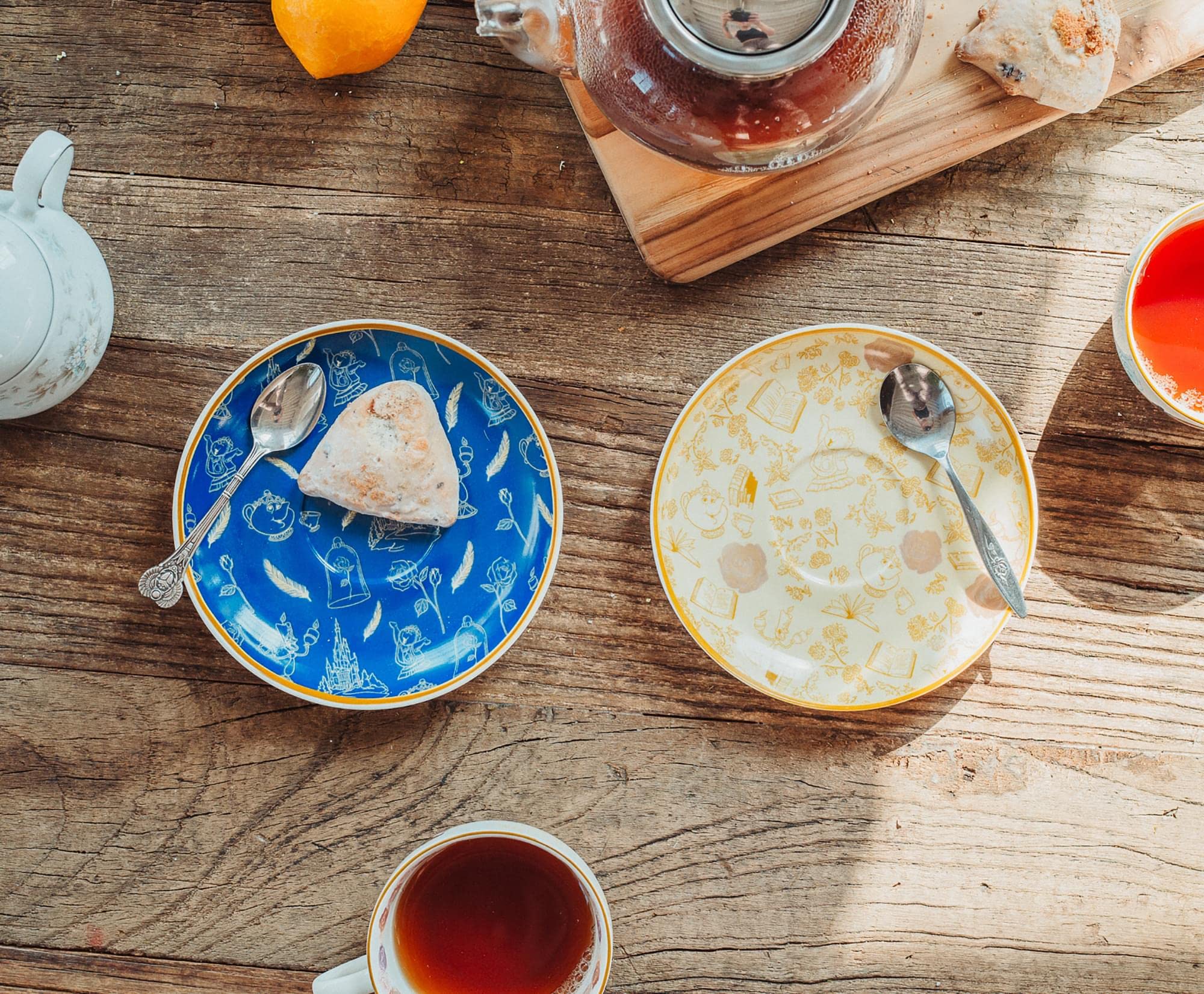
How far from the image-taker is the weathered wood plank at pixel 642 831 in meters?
1.01

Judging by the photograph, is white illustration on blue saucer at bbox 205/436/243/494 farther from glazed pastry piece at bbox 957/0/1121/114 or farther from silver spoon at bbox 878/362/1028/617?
glazed pastry piece at bbox 957/0/1121/114

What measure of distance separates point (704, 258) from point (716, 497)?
260mm

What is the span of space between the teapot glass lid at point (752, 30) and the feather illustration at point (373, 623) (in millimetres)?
620

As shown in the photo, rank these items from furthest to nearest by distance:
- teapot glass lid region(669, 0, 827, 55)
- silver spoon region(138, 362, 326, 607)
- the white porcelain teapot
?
silver spoon region(138, 362, 326, 607) → the white porcelain teapot → teapot glass lid region(669, 0, 827, 55)

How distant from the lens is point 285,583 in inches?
37.7

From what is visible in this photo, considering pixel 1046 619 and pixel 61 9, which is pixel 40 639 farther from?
pixel 1046 619

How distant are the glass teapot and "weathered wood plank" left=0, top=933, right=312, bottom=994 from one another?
99cm

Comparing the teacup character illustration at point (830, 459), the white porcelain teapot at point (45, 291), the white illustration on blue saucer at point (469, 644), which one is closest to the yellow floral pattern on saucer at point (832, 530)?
the teacup character illustration at point (830, 459)

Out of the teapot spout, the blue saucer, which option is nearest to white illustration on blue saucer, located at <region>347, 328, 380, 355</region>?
the blue saucer

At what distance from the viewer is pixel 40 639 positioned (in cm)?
101

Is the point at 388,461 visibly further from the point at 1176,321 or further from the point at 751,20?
the point at 1176,321

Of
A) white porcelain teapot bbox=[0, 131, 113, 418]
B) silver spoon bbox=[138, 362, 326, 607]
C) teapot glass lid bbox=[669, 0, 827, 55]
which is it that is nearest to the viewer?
teapot glass lid bbox=[669, 0, 827, 55]

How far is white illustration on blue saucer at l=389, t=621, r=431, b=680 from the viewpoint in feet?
3.13

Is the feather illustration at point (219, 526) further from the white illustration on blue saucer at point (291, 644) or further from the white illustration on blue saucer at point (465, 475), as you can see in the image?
the white illustration on blue saucer at point (465, 475)
